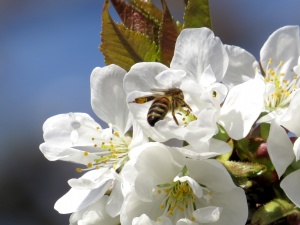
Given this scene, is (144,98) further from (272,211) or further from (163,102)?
(272,211)

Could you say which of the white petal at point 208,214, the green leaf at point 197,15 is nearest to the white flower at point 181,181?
the white petal at point 208,214

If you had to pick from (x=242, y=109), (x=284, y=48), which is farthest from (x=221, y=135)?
(x=284, y=48)

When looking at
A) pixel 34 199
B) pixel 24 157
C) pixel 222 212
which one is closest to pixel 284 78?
pixel 222 212

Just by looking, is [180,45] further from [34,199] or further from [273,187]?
[34,199]

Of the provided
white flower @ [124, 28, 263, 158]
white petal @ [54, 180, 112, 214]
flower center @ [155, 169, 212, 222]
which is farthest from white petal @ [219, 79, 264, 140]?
white petal @ [54, 180, 112, 214]

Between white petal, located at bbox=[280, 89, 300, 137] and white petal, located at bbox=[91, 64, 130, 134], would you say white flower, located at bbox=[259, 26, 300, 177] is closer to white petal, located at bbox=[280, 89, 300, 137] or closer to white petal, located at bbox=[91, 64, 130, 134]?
white petal, located at bbox=[280, 89, 300, 137]
